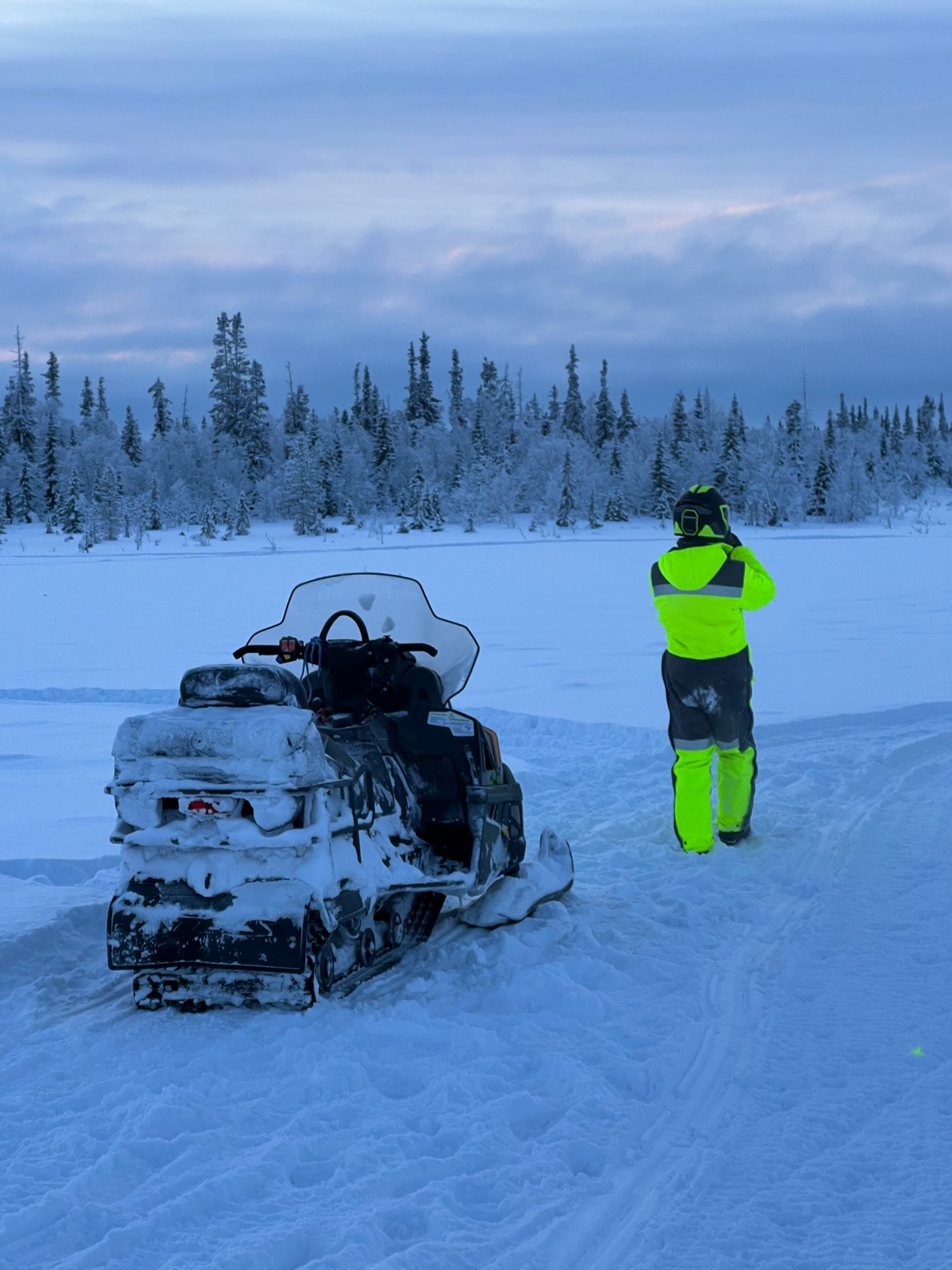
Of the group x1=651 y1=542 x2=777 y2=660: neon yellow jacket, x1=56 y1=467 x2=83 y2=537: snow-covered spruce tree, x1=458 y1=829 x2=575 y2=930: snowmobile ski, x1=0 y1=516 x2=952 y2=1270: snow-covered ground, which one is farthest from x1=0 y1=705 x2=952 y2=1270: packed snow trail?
x1=56 y1=467 x2=83 y2=537: snow-covered spruce tree

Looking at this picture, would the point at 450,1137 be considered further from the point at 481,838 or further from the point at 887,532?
the point at 887,532

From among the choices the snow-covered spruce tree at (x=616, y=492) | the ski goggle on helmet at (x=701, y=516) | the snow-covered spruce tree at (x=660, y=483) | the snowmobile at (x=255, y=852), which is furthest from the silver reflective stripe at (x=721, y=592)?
the snow-covered spruce tree at (x=660, y=483)

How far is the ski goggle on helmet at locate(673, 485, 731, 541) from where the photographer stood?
652 cm

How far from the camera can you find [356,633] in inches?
211

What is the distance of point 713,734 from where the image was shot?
6555 millimetres

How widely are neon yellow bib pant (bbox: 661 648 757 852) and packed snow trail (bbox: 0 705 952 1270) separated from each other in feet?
2.66

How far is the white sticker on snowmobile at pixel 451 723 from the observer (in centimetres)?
507

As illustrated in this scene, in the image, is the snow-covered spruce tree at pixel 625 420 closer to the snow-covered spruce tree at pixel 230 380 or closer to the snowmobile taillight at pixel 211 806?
the snow-covered spruce tree at pixel 230 380

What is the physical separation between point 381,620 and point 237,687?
1288 millimetres

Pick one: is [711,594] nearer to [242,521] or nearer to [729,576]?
[729,576]

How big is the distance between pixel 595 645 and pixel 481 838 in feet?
30.8

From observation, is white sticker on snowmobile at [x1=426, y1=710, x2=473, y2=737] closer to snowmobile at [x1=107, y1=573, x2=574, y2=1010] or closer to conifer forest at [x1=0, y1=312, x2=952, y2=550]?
snowmobile at [x1=107, y1=573, x2=574, y2=1010]

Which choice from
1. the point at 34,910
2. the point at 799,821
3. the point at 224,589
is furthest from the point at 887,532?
the point at 34,910

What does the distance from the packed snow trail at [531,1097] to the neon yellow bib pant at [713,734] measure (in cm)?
81
